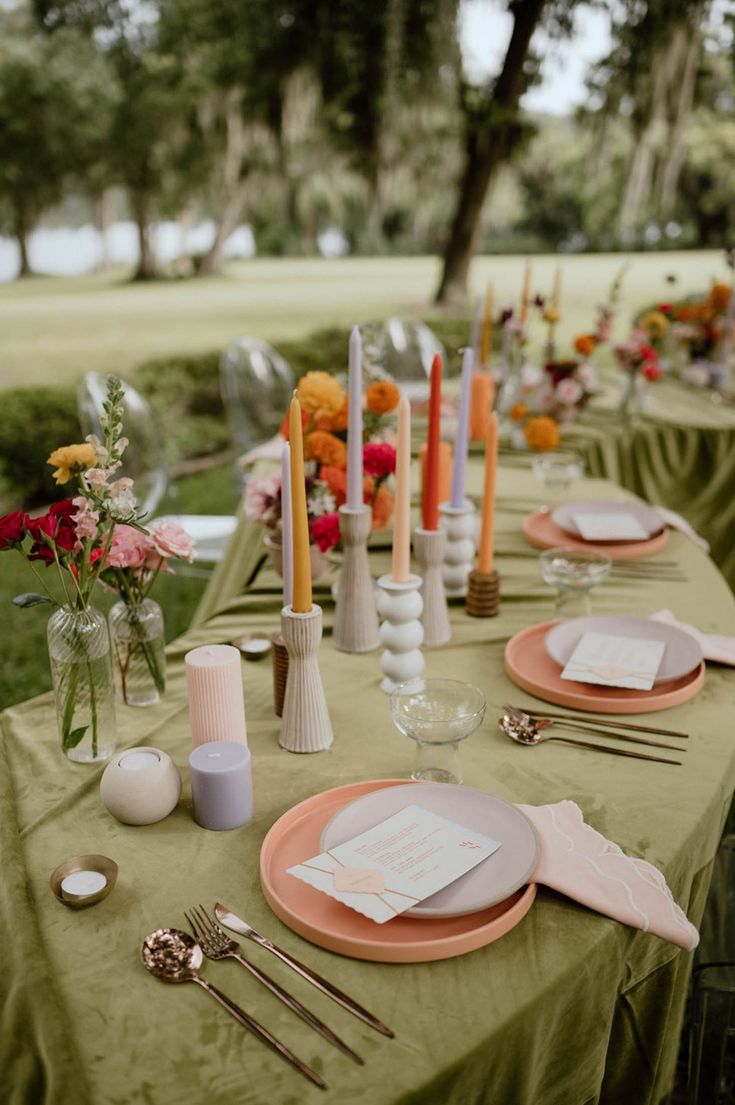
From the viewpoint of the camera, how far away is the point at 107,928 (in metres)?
0.84

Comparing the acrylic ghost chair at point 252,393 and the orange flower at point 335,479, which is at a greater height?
the orange flower at point 335,479

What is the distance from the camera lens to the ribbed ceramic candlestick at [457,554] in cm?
159

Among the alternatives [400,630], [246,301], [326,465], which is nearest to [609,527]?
[326,465]

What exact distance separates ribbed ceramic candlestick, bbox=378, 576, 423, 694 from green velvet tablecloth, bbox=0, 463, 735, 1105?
47 millimetres

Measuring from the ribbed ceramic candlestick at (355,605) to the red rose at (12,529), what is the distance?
1.47 feet

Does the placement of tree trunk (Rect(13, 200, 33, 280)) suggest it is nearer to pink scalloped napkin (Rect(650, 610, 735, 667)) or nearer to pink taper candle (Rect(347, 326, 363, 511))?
pink taper candle (Rect(347, 326, 363, 511))

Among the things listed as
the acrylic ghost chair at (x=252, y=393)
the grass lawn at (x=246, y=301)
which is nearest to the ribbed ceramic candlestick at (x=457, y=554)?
the acrylic ghost chair at (x=252, y=393)

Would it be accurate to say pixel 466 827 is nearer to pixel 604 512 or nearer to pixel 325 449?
pixel 325 449

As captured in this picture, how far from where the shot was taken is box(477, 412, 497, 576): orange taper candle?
4.68 ft

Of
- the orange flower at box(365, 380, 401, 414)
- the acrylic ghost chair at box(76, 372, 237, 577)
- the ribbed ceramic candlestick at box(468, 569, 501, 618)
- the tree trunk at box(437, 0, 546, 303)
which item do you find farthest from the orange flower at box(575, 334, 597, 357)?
the tree trunk at box(437, 0, 546, 303)

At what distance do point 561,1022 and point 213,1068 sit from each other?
309 millimetres

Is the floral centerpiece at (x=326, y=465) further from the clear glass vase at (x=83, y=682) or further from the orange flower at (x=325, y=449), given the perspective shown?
the clear glass vase at (x=83, y=682)

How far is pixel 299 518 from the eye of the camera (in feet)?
3.40

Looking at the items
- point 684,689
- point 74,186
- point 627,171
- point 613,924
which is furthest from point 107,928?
point 627,171
